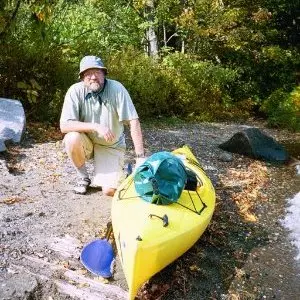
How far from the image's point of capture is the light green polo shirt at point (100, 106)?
15.2 feet

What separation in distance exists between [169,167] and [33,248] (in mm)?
1353

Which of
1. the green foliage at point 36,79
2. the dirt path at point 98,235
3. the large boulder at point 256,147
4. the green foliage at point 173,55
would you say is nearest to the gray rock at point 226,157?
the large boulder at point 256,147

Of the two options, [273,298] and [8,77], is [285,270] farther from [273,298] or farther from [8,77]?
[8,77]

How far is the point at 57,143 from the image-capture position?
7.04m

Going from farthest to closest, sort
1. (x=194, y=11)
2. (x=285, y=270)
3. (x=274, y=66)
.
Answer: (x=274, y=66)
(x=194, y=11)
(x=285, y=270)

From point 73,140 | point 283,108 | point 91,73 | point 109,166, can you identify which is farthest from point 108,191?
point 283,108

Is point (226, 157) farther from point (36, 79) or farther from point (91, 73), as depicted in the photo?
point (91, 73)

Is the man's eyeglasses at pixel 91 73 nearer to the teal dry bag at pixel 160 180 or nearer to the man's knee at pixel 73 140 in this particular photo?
the man's knee at pixel 73 140

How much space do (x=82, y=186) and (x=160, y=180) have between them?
4.84 feet

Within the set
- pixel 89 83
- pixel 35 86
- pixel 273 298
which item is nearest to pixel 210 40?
pixel 35 86

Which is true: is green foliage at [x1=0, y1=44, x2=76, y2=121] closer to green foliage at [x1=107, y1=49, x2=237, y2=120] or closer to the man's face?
green foliage at [x1=107, y1=49, x2=237, y2=120]

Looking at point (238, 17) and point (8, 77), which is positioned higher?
point (238, 17)

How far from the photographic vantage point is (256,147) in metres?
8.10

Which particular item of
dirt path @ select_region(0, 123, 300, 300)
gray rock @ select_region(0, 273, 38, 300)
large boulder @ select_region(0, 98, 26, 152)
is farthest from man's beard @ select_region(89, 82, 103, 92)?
large boulder @ select_region(0, 98, 26, 152)
